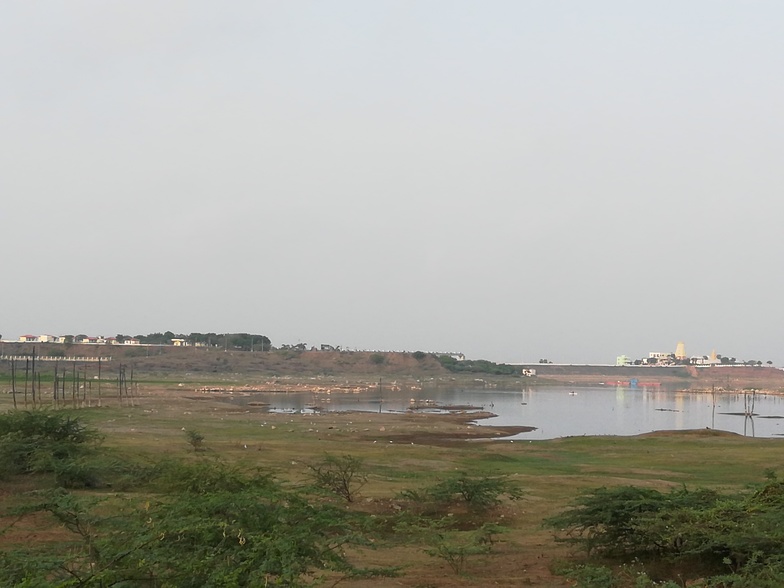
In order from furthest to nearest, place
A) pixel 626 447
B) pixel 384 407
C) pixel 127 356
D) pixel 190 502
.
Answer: pixel 127 356 → pixel 384 407 → pixel 626 447 → pixel 190 502

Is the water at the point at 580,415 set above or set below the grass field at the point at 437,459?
below

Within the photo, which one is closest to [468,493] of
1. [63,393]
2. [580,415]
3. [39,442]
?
[39,442]

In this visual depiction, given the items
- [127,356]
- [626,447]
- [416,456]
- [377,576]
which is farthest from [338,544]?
[127,356]

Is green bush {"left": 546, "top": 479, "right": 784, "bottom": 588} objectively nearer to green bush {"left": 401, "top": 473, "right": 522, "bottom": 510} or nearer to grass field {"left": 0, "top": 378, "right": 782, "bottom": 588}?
grass field {"left": 0, "top": 378, "right": 782, "bottom": 588}

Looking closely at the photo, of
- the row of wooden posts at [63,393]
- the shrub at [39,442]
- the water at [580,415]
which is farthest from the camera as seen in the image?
the water at [580,415]

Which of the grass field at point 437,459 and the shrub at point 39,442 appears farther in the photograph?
the shrub at point 39,442

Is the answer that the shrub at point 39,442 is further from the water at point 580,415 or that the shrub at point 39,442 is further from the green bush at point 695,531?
the water at point 580,415

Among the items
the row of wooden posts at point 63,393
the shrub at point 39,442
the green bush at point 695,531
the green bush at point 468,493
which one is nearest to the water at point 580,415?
the row of wooden posts at point 63,393

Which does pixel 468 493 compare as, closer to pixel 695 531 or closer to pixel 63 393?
pixel 695 531

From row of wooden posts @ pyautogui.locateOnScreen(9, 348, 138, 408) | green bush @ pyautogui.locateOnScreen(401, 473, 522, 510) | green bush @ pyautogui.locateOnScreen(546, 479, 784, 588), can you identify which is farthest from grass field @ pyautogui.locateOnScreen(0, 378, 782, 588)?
row of wooden posts @ pyautogui.locateOnScreen(9, 348, 138, 408)

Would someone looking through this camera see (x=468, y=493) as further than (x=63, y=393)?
No

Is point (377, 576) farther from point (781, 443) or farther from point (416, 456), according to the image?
point (781, 443)

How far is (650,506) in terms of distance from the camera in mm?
14562

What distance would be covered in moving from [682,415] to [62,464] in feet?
253
